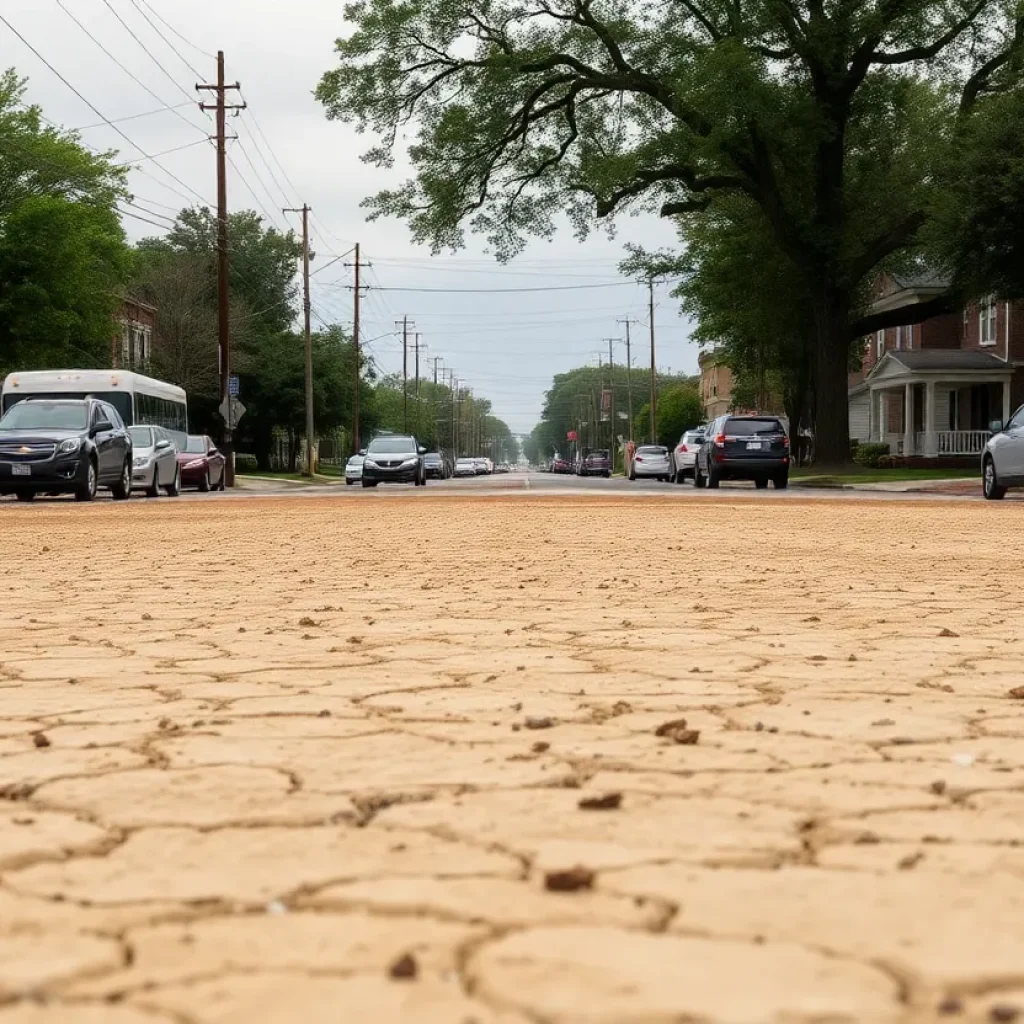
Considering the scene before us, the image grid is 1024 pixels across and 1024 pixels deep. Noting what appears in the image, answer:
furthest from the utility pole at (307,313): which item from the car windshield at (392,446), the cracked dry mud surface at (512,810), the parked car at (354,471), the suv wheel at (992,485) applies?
Result: the cracked dry mud surface at (512,810)

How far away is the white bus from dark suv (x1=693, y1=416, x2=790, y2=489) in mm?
12549

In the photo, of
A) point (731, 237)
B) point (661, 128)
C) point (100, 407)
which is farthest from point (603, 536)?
point (731, 237)

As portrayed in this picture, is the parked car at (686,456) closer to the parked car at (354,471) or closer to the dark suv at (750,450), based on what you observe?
the dark suv at (750,450)

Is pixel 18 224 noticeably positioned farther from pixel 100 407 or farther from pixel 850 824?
pixel 850 824

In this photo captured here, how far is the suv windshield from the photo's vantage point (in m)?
34.6

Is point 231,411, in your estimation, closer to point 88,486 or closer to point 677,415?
point 88,486

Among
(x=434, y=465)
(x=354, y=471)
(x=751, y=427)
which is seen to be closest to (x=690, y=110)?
(x=751, y=427)

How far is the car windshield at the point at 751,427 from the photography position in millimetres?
34594

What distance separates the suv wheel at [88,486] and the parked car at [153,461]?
12.3 ft

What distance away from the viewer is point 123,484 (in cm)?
2789

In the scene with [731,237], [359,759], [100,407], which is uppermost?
[731,237]

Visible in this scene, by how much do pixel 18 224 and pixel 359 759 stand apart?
4629cm

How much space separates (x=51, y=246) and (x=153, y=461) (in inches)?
753

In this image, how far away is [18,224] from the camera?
4700 cm
